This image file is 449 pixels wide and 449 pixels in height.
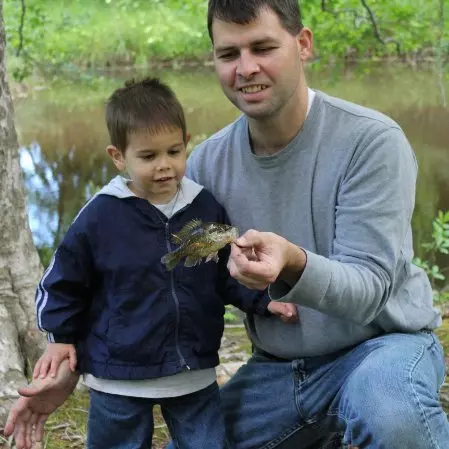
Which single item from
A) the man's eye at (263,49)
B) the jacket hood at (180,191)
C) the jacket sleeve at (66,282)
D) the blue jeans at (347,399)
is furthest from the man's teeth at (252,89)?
the blue jeans at (347,399)

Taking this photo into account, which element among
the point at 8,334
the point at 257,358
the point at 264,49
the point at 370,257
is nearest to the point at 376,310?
the point at 370,257

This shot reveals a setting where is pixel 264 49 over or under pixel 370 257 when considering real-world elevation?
over

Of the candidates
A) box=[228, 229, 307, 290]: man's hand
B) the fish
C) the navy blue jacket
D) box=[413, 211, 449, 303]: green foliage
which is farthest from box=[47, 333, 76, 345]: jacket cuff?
box=[413, 211, 449, 303]: green foliage

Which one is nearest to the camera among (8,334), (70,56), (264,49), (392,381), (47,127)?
(392,381)

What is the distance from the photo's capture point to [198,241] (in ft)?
7.49

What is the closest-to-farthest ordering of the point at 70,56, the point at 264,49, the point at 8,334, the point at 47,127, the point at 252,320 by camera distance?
the point at 264,49
the point at 252,320
the point at 8,334
the point at 47,127
the point at 70,56

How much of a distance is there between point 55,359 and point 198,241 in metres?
0.73

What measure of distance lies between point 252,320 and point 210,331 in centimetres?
25

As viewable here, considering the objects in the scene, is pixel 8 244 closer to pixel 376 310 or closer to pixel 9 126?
pixel 9 126

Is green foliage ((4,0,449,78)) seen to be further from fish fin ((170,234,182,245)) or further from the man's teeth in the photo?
fish fin ((170,234,182,245))

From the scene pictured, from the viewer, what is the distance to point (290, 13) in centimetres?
253

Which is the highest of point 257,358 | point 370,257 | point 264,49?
point 264,49

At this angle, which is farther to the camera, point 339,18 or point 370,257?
point 339,18

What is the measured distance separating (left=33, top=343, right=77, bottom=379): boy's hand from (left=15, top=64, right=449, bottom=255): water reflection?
5.85 metres
